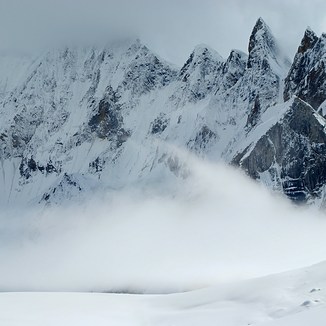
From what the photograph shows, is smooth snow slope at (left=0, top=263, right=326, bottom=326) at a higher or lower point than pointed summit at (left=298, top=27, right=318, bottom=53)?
lower

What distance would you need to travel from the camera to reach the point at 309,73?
15762 cm

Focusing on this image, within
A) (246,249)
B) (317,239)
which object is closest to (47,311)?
(317,239)

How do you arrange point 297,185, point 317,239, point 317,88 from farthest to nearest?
point 317,88 → point 297,185 → point 317,239

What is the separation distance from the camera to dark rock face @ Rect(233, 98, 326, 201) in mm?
138750

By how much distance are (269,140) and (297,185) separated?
13534 mm

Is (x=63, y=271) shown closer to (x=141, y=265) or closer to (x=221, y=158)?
(x=141, y=265)

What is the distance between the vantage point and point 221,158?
192 meters

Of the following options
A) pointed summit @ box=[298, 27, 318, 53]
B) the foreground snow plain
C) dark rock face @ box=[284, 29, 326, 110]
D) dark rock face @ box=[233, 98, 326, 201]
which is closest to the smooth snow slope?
the foreground snow plain

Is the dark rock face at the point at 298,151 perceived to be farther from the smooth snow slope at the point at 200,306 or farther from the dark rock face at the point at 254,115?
the smooth snow slope at the point at 200,306

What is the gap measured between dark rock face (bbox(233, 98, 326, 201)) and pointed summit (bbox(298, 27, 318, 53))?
30.7 meters

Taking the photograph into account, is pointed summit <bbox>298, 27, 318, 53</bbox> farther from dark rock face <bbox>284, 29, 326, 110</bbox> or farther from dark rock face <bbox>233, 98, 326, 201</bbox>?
dark rock face <bbox>233, 98, 326, 201</bbox>

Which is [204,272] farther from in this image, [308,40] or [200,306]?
[200,306]

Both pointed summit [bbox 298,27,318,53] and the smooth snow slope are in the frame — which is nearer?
the smooth snow slope

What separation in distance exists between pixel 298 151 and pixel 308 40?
40.3 metres
